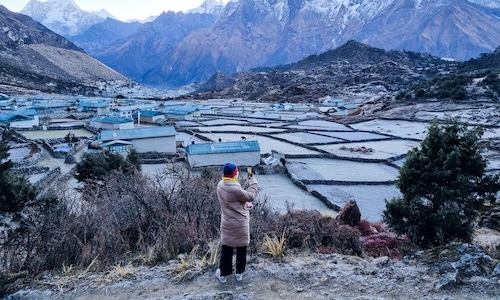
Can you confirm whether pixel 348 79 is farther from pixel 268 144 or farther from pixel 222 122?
pixel 268 144

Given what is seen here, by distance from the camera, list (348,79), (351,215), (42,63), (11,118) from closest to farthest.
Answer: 1. (351,215)
2. (11,118)
3. (348,79)
4. (42,63)

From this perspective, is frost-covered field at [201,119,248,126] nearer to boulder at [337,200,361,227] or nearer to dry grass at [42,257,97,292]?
boulder at [337,200,361,227]

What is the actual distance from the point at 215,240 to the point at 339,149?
77.1 feet

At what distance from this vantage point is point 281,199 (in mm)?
17438

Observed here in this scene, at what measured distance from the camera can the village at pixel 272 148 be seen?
18.9 meters

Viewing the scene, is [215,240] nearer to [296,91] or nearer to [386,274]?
[386,274]

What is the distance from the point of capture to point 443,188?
351 inches

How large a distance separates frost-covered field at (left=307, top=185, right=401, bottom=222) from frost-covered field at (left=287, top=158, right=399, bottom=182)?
4.01ft

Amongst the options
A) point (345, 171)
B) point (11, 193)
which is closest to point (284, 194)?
point (345, 171)

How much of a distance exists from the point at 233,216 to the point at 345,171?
1849cm

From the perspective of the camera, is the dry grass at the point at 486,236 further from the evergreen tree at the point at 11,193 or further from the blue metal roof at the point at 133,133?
the blue metal roof at the point at 133,133

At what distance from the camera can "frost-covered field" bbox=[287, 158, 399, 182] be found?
20812 millimetres

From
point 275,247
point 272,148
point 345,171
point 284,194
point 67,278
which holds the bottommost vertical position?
point 284,194

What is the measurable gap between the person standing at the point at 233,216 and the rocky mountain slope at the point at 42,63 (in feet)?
306
